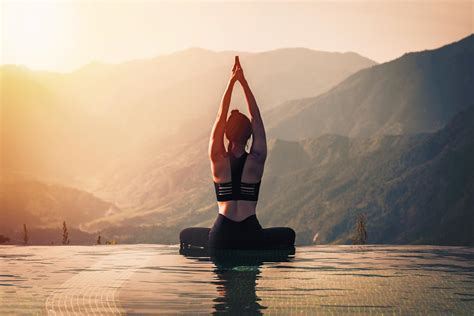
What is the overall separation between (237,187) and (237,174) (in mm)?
212

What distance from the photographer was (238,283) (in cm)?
990

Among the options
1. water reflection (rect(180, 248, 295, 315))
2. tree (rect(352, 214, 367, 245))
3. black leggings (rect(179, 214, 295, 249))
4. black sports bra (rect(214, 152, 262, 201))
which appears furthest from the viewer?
tree (rect(352, 214, 367, 245))

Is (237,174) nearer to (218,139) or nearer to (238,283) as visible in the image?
(218,139)

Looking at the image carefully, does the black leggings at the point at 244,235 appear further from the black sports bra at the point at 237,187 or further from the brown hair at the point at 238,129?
the brown hair at the point at 238,129

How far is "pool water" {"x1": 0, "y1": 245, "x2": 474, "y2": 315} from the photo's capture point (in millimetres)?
8250

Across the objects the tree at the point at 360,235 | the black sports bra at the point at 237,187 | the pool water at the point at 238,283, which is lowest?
the tree at the point at 360,235

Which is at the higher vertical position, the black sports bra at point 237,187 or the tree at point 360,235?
the black sports bra at point 237,187

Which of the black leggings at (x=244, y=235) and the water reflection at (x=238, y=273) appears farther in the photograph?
the black leggings at (x=244, y=235)

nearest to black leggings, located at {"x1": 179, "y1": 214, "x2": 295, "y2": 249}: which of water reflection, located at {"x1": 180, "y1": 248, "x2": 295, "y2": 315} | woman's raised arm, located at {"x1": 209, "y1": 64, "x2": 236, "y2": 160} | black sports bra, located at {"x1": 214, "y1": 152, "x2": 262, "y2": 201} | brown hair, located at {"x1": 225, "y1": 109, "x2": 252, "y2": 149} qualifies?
water reflection, located at {"x1": 180, "y1": 248, "x2": 295, "y2": 315}

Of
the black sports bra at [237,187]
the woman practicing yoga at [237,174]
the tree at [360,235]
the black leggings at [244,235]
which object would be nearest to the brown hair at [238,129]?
the woman practicing yoga at [237,174]

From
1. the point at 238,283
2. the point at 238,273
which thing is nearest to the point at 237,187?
the point at 238,273

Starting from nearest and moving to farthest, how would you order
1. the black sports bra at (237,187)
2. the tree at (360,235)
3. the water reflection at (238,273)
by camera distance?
the water reflection at (238,273) → the black sports bra at (237,187) → the tree at (360,235)

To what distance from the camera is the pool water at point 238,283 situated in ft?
27.1

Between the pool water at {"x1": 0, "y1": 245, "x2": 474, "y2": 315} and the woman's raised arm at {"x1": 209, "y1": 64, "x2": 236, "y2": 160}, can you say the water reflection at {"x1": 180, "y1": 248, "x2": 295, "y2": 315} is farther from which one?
the woman's raised arm at {"x1": 209, "y1": 64, "x2": 236, "y2": 160}
